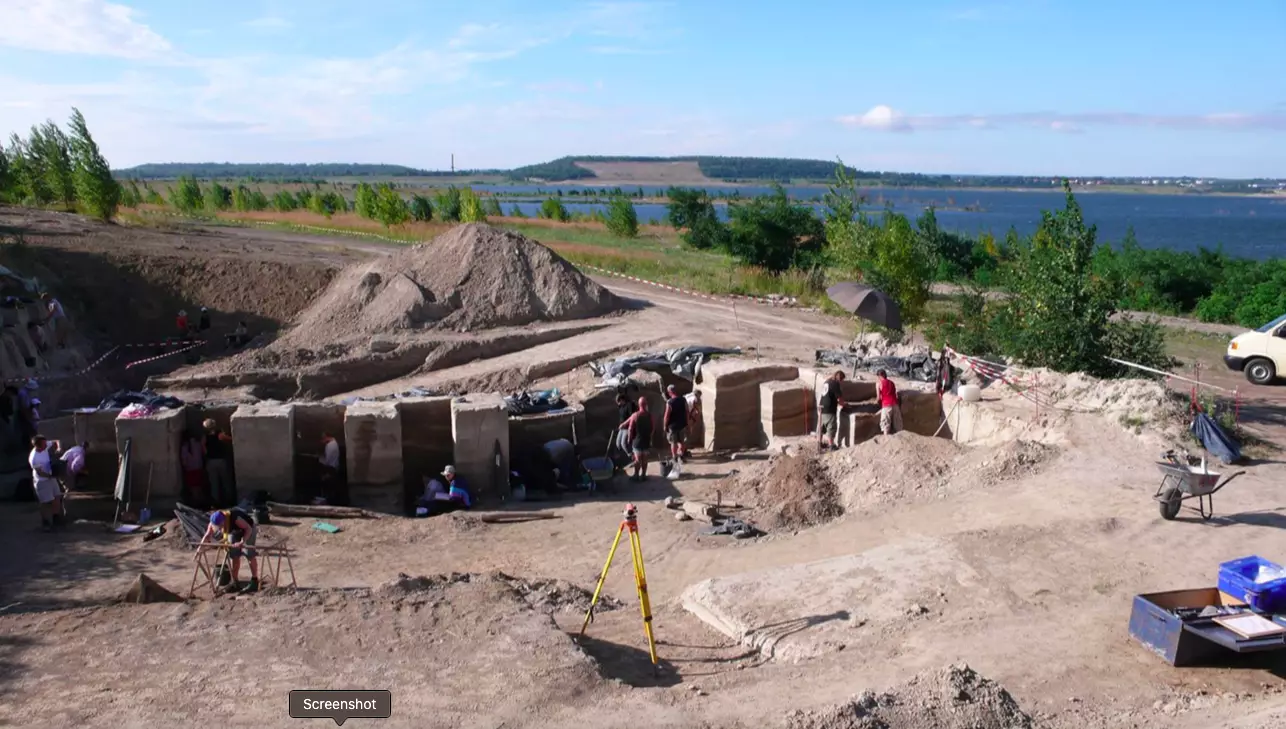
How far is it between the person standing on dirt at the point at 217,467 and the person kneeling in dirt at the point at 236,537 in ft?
10.3

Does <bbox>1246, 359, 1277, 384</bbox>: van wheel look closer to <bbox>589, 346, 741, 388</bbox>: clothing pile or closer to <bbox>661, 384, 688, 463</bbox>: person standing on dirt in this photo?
<bbox>589, 346, 741, 388</bbox>: clothing pile

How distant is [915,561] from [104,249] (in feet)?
88.0

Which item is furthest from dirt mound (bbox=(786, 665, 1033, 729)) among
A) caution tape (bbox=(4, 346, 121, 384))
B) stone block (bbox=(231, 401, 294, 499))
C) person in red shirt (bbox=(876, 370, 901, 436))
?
caution tape (bbox=(4, 346, 121, 384))

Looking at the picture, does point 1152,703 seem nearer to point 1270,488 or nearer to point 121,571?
point 1270,488

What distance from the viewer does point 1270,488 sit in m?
11.9

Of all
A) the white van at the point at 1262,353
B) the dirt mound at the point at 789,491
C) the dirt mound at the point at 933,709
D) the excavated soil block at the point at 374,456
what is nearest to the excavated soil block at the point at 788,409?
the dirt mound at the point at 789,491

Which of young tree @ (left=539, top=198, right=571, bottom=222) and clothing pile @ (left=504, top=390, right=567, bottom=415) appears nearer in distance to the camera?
clothing pile @ (left=504, top=390, right=567, bottom=415)

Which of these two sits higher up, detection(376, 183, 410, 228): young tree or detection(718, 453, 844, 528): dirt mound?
detection(376, 183, 410, 228): young tree

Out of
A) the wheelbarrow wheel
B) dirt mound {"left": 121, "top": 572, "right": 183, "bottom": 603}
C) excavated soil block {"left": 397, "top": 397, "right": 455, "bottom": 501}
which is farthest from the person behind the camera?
excavated soil block {"left": 397, "top": 397, "right": 455, "bottom": 501}

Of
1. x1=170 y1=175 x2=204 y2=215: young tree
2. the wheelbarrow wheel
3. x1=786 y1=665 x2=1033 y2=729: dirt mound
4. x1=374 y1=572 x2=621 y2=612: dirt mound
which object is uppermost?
x1=170 y1=175 x2=204 y2=215: young tree

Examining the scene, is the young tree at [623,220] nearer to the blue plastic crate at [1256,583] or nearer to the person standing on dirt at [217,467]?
the person standing on dirt at [217,467]

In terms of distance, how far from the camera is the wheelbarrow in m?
10.4

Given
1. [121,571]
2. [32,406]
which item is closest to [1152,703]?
[121,571]

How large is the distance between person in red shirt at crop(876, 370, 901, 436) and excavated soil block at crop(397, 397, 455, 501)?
653cm
